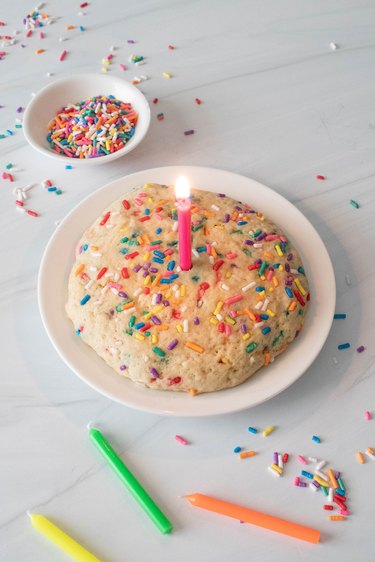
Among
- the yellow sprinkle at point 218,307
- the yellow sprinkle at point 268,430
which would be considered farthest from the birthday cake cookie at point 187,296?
the yellow sprinkle at point 268,430

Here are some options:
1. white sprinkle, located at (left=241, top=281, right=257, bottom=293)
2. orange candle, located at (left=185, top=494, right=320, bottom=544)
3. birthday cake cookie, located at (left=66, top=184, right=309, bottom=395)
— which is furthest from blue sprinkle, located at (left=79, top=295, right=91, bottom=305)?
orange candle, located at (left=185, top=494, right=320, bottom=544)

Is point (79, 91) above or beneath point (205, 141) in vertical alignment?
above

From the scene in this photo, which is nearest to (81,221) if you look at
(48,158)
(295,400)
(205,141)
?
(48,158)

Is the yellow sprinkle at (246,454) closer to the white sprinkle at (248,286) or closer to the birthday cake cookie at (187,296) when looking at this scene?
the birthday cake cookie at (187,296)

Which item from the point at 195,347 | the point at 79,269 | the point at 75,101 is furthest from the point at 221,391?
the point at 75,101

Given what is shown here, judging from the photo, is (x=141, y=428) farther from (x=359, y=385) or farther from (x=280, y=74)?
(x=280, y=74)

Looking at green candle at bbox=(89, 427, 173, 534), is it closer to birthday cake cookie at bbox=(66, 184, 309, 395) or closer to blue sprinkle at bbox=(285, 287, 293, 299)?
birthday cake cookie at bbox=(66, 184, 309, 395)
